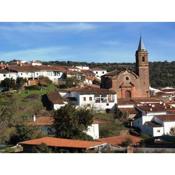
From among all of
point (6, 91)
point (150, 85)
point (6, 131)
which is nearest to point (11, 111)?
point (6, 131)

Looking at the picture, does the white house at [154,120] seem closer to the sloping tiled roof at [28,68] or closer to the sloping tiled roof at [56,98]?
the sloping tiled roof at [56,98]

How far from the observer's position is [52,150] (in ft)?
24.5

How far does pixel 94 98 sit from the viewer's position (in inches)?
419

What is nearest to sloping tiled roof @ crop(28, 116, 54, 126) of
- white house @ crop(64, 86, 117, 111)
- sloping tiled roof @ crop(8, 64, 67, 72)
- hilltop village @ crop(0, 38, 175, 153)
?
hilltop village @ crop(0, 38, 175, 153)

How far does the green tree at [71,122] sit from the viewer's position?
8.23 metres

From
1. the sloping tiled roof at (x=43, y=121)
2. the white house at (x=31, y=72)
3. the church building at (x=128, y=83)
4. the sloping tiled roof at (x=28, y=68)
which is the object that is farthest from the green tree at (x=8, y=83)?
the church building at (x=128, y=83)

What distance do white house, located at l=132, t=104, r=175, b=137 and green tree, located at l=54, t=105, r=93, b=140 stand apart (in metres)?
0.93

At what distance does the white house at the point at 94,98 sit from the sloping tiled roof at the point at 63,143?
187 centimetres

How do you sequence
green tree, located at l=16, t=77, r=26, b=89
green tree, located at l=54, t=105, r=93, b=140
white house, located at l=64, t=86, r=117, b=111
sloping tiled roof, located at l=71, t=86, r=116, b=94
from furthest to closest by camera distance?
green tree, located at l=16, t=77, r=26, b=89 → sloping tiled roof, located at l=71, t=86, r=116, b=94 → white house, located at l=64, t=86, r=117, b=111 → green tree, located at l=54, t=105, r=93, b=140

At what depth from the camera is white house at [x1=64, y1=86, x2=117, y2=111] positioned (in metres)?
10.1

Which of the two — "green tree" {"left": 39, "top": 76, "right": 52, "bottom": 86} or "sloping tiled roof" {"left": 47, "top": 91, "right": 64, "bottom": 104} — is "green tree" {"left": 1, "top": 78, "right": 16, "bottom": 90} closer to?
"sloping tiled roof" {"left": 47, "top": 91, "right": 64, "bottom": 104}

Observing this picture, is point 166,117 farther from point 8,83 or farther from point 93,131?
point 8,83

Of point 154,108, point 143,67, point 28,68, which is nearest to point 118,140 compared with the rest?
point 154,108
